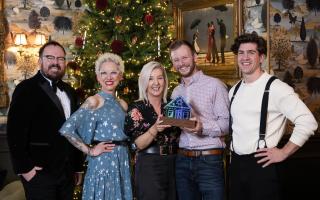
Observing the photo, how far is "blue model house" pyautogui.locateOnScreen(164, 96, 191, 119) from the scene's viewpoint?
3576 mm

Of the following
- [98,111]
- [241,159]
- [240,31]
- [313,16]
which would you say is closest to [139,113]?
[98,111]

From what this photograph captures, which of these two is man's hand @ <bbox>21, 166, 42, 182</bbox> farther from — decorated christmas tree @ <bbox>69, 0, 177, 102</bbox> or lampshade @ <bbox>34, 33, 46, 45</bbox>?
lampshade @ <bbox>34, 33, 46, 45</bbox>

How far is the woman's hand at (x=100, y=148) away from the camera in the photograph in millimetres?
3803

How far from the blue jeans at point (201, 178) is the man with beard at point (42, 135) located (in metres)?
1.05

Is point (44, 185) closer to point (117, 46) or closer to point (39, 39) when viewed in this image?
point (117, 46)

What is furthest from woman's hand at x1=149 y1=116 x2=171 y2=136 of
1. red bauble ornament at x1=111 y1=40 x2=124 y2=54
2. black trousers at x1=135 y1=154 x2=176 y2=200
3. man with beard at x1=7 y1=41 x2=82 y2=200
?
red bauble ornament at x1=111 y1=40 x2=124 y2=54

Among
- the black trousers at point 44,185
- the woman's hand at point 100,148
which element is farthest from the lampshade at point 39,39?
the woman's hand at point 100,148

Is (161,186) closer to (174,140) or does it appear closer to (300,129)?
(174,140)

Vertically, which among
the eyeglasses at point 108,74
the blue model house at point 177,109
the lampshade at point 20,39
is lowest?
the blue model house at point 177,109

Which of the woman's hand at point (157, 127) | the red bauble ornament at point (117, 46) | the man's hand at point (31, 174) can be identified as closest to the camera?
the woman's hand at point (157, 127)

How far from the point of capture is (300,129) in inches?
128

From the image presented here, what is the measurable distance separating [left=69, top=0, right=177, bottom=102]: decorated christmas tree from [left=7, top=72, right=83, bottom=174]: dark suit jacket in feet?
7.45

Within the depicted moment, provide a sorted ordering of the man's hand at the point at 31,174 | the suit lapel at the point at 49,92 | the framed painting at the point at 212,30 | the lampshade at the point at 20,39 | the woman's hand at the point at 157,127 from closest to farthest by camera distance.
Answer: the woman's hand at the point at 157,127 < the man's hand at the point at 31,174 < the suit lapel at the point at 49,92 < the framed painting at the point at 212,30 < the lampshade at the point at 20,39

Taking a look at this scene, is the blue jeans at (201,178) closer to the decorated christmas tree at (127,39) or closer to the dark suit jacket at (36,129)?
the dark suit jacket at (36,129)
